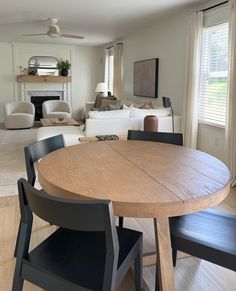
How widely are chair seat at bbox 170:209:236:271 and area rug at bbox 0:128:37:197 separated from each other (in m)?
2.19

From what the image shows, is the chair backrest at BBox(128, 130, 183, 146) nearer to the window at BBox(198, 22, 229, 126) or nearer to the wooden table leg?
the wooden table leg

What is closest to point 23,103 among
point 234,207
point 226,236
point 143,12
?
point 143,12

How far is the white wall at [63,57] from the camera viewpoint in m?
8.42

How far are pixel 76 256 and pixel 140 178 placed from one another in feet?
1.48

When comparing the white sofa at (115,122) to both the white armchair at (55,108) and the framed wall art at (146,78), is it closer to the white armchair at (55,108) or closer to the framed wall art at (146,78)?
the framed wall art at (146,78)

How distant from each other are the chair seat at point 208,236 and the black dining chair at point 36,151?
919 mm

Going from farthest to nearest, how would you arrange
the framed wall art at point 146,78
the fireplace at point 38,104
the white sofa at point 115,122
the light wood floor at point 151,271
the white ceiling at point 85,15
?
the fireplace at point 38,104
the framed wall art at point 146,78
the white ceiling at point 85,15
the white sofa at point 115,122
the light wood floor at point 151,271

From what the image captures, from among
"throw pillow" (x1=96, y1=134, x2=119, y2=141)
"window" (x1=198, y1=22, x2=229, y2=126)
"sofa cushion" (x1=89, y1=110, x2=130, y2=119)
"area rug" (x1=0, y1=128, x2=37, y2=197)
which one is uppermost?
"window" (x1=198, y1=22, x2=229, y2=126)

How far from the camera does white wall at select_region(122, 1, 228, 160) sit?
13.9ft

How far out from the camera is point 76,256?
1266mm

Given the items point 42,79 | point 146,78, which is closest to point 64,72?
point 42,79

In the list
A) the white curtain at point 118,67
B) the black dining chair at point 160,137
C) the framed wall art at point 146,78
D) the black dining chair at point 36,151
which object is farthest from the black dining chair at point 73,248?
the white curtain at point 118,67

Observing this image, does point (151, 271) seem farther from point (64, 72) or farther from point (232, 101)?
Result: point (64, 72)

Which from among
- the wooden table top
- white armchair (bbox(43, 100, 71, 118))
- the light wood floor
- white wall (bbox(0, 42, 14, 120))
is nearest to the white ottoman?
the light wood floor
